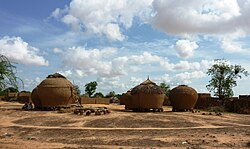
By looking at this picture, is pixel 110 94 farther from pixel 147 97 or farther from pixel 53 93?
pixel 147 97

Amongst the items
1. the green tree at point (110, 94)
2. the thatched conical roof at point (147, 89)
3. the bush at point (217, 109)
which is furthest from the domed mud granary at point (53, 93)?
the green tree at point (110, 94)

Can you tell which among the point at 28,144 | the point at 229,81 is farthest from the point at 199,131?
the point at 229,81

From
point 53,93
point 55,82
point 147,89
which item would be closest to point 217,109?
point 147,89

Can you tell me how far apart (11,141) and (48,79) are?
57.7 feet

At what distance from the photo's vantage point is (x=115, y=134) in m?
17.9

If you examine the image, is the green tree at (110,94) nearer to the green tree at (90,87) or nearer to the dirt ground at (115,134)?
the green tree at (90,87)

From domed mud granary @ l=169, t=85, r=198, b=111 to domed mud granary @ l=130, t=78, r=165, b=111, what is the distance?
9.33ft

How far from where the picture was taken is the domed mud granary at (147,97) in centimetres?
3103

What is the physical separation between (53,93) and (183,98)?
40.9 feet

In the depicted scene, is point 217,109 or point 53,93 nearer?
point 53,93

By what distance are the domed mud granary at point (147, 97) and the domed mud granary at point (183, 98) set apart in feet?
9.33

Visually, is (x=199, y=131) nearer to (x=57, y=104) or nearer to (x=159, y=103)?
(x=159, y=103)

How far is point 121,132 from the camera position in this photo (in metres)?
18.6

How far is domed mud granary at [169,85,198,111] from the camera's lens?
33.8 metres
